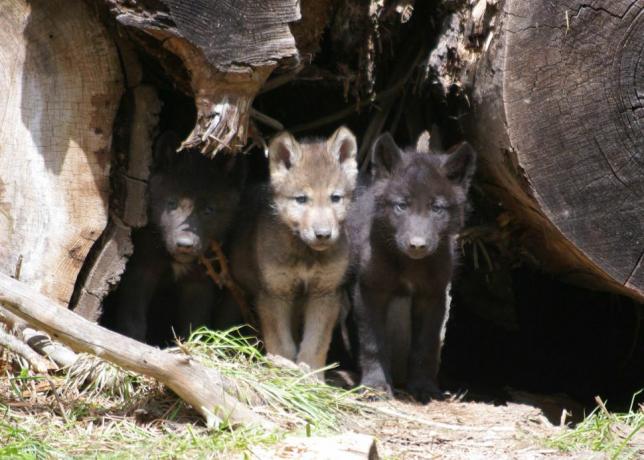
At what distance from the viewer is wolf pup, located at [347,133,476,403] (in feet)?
18.9

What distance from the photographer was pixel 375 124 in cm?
704

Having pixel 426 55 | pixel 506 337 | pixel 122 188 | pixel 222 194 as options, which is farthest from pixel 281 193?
pixel 506 337

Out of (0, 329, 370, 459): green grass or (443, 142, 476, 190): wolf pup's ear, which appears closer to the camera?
(0, 329, 370, 459): green grass

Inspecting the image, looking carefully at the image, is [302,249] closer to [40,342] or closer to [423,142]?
[423,142]

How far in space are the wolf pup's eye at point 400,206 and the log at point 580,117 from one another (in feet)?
2.71

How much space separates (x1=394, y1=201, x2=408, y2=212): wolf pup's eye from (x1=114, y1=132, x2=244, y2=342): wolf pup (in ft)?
4.12

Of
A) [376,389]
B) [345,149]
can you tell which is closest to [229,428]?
[376,389]

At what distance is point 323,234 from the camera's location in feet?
18.5

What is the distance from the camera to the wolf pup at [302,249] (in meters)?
5.96

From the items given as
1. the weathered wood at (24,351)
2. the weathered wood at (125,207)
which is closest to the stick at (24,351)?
the weathered wood at (24,351)

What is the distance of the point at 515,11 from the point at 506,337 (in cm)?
349

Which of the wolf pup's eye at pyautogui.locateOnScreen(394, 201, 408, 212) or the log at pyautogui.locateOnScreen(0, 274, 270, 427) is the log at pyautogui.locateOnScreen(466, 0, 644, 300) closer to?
the wolf pup's eye at pyautogui.locateOnScreen(394, 201, 408, 212)

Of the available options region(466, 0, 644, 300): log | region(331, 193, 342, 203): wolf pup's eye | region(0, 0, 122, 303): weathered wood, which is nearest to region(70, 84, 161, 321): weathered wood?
region(0, 0, 122, 303): weathered wood

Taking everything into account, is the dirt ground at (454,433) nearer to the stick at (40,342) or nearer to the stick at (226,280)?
the stick at (226,280)
